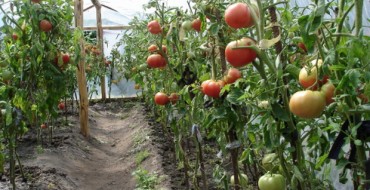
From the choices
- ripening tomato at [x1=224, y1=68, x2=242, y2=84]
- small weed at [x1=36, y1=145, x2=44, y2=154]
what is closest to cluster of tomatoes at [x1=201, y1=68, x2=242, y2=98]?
ripening tomato at [x1=224, y1=68, x2=242, y2=84]

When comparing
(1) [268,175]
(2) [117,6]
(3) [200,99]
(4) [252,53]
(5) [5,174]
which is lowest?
(5) [5,174]

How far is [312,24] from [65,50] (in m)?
3.86

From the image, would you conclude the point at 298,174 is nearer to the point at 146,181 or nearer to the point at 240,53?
the point at 240,53

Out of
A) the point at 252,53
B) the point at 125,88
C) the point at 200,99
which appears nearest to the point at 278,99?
the point at 252,53

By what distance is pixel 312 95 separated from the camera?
1265 millimetres

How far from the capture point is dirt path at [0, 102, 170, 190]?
445 centimetres

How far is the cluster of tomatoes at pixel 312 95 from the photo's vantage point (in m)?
1.26

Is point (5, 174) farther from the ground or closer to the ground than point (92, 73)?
closer to the ground

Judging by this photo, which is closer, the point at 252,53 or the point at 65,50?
the point at 252,53

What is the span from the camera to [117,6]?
39.0 feet

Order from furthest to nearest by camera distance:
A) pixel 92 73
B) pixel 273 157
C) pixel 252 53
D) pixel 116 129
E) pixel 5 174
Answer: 1. pixel 92 73
2. pixel 116 129
3. pixel 5 174
4. pixel 273 157
5. pixel 252 53

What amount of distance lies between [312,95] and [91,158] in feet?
15.6

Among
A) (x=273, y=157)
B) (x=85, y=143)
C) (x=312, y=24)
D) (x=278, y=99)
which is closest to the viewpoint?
(x=312, y=24)

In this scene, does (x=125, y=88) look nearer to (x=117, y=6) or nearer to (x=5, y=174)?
(x=117, y=6)
